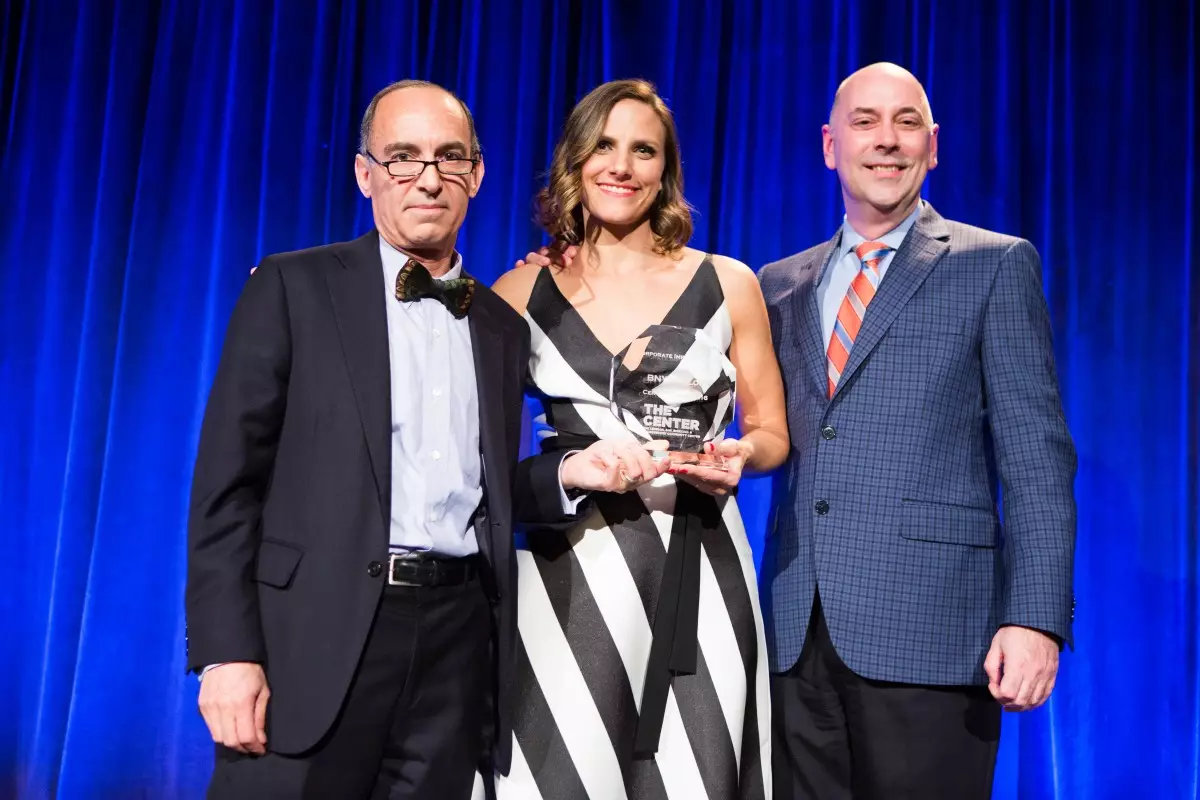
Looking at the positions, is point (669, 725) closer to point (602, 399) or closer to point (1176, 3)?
point (602, 399)

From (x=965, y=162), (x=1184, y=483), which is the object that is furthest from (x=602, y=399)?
(x=1184, y=483)

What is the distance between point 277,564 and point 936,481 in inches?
47.1

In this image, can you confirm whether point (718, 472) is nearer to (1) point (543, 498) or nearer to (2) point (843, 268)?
(1) point (543, 498)

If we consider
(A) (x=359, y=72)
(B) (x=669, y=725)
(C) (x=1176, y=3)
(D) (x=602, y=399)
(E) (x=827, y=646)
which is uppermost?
(C) (x=1176, y=3)

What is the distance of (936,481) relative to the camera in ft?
6.95

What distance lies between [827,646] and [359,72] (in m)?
2.89

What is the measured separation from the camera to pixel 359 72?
412 cm

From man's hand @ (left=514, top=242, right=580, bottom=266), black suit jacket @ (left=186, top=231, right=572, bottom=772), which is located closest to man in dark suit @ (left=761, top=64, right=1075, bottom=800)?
man's hand @ (left=514, top=242, right=580, bottom=266)

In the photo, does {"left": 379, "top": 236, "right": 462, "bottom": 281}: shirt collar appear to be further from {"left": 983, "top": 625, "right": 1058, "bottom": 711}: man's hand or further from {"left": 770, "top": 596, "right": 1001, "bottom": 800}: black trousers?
{"left": 983, "top": 625, "right": 1058, "bottom": 711}: man's hand

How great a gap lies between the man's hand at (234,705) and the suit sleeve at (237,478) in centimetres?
2

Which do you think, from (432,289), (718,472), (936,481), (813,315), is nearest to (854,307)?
(813,315)

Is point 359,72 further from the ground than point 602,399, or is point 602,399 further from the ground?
point 359,72

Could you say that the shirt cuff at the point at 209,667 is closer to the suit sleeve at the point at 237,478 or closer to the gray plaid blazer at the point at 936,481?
the suit sleeve at the point at 237,478

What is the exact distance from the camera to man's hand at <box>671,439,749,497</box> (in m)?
2.01
